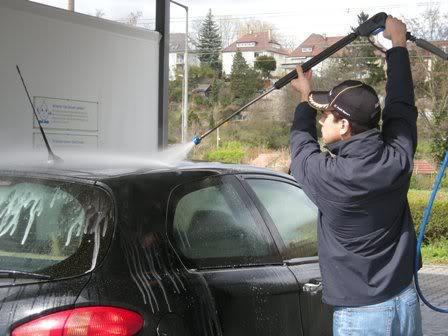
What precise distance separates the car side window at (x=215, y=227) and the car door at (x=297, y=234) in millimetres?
142

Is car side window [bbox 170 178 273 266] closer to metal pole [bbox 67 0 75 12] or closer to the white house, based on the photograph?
metal pole [bbox 67 0 75 12]

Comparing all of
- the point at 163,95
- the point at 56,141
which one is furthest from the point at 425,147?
the point at 56,141

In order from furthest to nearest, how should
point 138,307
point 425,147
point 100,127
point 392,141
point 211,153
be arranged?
point 211,153, point 425,147, point 100,127, point 392,141, point 138,307

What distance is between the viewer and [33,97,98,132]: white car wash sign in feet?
17.9

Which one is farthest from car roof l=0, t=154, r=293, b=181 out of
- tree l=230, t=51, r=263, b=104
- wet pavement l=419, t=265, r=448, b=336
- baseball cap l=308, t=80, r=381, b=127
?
tree l=230, t=51, r=263, b=104

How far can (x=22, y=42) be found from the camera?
5.20 metres

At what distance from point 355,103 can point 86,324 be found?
54.3 inches

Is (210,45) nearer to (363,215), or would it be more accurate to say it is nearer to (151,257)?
(151,257)

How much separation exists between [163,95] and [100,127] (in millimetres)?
1090

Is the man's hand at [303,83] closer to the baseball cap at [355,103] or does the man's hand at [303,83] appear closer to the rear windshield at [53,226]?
the baseball cap at [355,103]

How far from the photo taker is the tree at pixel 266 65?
4227 cm

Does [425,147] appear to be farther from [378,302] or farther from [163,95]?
[378,302]

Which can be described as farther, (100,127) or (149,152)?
(149,152)

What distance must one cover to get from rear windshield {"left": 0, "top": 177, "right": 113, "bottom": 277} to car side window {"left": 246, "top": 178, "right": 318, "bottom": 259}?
1.18 m
